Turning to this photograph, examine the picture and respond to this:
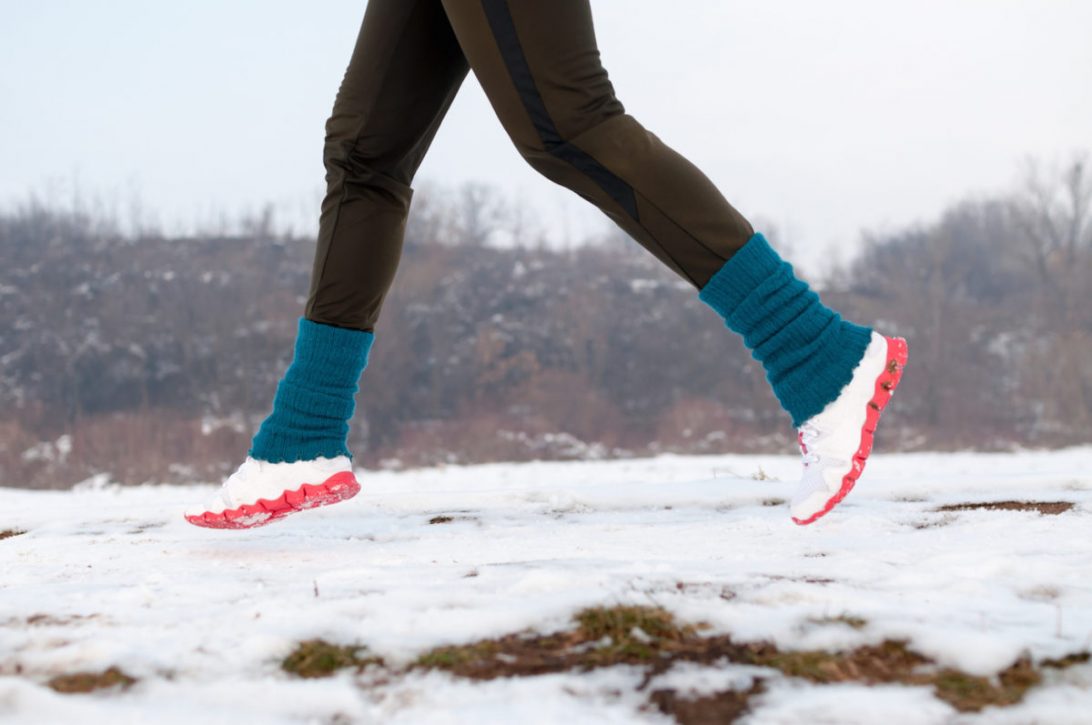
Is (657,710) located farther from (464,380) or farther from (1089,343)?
(1089,343)

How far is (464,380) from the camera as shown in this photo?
78.4 feet

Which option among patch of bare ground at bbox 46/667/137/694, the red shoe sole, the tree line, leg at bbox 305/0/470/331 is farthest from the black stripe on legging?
the tree line

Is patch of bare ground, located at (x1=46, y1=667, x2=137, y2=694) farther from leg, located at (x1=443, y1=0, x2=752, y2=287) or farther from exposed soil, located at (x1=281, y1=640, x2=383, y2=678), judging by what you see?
leg, located at (x1=443, y1=0, x2=752, y2=287)

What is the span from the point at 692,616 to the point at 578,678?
0.19 m

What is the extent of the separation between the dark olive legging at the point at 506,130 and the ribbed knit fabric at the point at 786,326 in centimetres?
4

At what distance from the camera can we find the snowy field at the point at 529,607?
765mm

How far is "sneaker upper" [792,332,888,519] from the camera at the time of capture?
149cm

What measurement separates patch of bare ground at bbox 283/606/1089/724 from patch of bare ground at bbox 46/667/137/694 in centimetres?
15

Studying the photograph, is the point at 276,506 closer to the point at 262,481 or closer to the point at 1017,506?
the point at 262,481

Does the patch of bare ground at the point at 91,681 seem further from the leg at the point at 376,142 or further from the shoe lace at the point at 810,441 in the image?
the shoe lace at the point at 810,441

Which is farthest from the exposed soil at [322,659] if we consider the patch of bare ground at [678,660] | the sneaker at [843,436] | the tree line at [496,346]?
the tree line at [496,346]

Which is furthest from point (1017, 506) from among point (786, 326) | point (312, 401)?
point (312, 401)

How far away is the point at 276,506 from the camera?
1.65 meters

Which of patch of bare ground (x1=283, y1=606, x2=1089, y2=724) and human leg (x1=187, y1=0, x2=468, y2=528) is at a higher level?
human leg (x1=187, y1=0, x2=468, y2=528)
